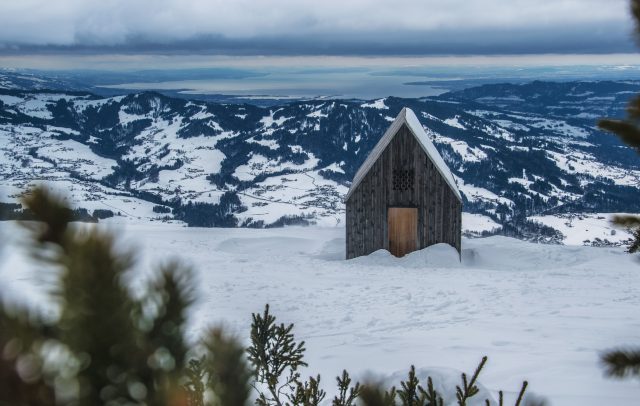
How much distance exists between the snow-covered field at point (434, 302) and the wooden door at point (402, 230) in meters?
0.95

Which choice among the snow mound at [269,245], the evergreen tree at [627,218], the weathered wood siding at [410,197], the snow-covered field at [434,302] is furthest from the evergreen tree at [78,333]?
the snow mound at [269,245]

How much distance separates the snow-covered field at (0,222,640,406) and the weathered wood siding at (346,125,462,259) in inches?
38.2

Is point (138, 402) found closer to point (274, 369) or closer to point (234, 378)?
point (234, 378)

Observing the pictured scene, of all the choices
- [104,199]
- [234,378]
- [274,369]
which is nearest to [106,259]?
[234,378]

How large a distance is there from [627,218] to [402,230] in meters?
22.9

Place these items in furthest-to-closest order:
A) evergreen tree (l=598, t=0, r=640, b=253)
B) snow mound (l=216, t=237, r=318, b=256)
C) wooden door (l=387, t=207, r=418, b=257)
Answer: snow mound (l=216, t=237, r=318, b=256), wooden door (l=387, t=207, r=418, b=257), evergreen tree (l=598, t=0, r=640, b=253)

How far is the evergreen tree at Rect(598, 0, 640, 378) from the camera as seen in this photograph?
2.67 m

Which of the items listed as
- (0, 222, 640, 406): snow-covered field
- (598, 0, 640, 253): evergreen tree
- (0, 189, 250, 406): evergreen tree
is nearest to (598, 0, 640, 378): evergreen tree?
(598, 0, 640, 253): evergreen tree

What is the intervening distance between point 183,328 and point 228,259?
74.5ft

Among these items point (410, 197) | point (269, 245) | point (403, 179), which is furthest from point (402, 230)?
point (269, 245)

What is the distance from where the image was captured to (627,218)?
318 cm

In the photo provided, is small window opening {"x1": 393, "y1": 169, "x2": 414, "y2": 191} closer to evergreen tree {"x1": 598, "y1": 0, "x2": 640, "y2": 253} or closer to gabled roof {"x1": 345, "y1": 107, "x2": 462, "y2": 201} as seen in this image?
gabled roof {"x1": 345, "y1": 107, "x2": 462, "y2": 201}

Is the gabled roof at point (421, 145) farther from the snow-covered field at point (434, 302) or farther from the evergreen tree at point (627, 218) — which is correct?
the evergreen tree at point (627, 218)

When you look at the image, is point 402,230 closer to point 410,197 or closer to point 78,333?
point 410,197
